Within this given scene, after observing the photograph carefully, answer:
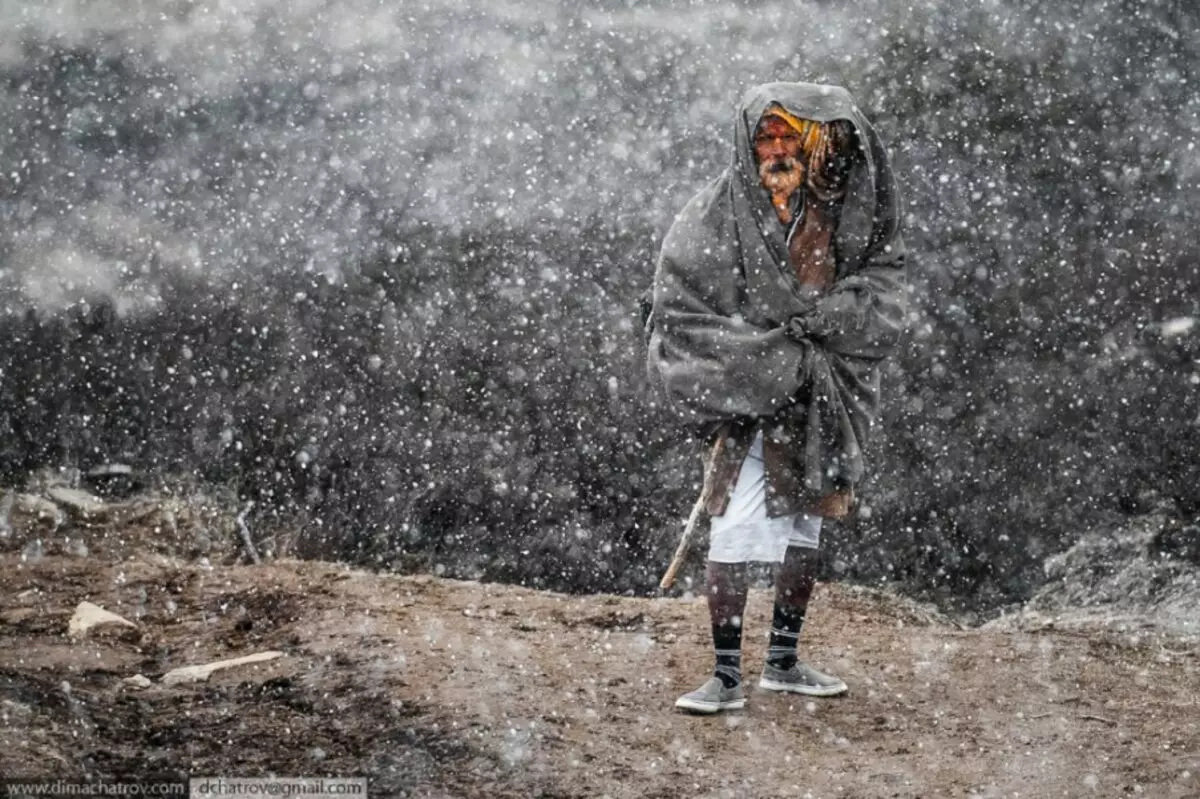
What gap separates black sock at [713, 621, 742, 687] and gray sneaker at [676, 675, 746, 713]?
2 cm

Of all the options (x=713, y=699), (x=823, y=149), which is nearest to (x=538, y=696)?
(x=713, y=699)

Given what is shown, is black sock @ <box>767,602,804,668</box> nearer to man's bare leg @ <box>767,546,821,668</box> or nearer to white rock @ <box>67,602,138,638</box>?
man's bare leg @ <box>767,546,821,668</box>

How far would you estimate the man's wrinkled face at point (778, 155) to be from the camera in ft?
13.5

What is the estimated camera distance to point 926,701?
15.2ft

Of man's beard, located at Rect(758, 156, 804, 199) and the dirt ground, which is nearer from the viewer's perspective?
the dirt ground

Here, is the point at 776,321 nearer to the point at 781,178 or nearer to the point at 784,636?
the point at 781,178

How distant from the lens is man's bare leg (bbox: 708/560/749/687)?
13.7 feet

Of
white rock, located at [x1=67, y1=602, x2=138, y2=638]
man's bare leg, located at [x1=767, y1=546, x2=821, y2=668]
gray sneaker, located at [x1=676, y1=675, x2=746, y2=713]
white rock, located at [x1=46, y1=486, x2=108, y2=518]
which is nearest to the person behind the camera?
gray sneaker, located at [x1=676, y1=675, x2=746, y2=713]

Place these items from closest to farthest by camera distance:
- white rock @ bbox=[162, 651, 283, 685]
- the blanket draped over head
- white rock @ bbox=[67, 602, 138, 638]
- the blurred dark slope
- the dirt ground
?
1. the dirt ground
2. the blanket draped over head
3. white rock @ bbox=[162, 651, 283, 685]
4. white rock @ bbox=[67, 602, 138, 638]
5. the blurred dark slope

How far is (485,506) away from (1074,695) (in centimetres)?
346

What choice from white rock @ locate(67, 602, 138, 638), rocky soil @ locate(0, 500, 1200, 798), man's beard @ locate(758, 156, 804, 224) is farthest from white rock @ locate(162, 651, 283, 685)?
man's beard @ locate(758, 156, 804, 224)

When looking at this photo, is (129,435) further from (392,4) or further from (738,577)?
(738,577)

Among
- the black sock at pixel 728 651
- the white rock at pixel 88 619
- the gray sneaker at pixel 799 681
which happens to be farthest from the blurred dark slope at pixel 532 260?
the black sock at pixel 728 651

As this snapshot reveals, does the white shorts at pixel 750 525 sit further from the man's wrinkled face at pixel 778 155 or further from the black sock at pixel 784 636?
the man's wrinkled face at pixel 778 155
